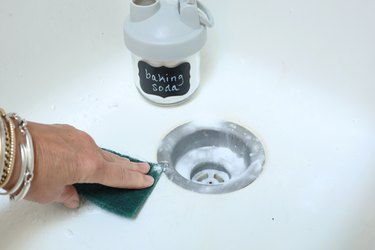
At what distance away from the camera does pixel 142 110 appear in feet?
1.90

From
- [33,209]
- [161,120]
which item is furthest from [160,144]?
[33,209]

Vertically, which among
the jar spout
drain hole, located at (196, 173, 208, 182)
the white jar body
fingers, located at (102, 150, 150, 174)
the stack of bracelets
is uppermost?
the jar spout

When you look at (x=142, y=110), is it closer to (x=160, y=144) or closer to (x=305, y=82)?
(x=160, y=144)

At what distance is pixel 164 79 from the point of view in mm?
527

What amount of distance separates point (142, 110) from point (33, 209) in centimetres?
19

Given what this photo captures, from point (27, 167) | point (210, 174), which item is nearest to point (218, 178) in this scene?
point (210, 174)

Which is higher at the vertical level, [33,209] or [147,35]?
[147,35]

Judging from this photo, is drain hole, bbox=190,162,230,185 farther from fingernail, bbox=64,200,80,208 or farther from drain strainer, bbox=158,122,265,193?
fingernail, bbox=64,200,80,208

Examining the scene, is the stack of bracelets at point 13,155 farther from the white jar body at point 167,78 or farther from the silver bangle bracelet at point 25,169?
the white jar body at point 167,78

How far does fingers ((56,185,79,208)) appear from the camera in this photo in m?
0.43

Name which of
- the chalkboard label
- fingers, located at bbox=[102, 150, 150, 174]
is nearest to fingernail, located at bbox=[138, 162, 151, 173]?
fingers, located at bbox=[102, 150, 150, 174]

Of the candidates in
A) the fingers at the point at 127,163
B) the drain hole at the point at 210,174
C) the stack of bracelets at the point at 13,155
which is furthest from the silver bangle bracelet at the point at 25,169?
the drain hole at the point at 210,174

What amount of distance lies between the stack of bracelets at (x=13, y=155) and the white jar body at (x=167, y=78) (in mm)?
184

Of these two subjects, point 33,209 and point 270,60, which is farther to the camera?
point 270,60
